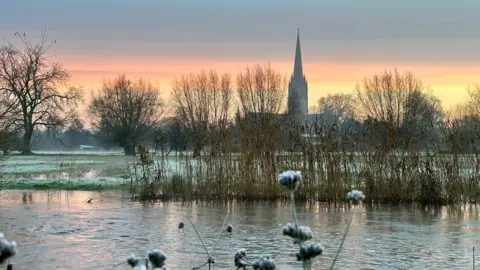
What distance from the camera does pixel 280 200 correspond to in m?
14.8

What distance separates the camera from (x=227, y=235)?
9328mm

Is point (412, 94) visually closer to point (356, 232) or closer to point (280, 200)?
point (280, 200)

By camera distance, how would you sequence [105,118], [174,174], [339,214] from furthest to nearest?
[105,118] → [174,174] → [339,214]

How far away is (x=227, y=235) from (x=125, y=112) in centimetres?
4312

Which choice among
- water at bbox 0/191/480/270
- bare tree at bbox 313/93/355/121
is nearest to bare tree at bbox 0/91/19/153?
water at bbox 0/191/480/270

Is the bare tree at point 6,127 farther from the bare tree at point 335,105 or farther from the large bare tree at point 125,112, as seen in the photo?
the bare tree at point 335,105

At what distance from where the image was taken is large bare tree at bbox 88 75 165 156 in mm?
51031

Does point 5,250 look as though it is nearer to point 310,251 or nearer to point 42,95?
point 310,251

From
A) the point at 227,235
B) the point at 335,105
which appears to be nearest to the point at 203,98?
the point at 335,105

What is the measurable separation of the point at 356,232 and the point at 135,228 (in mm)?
3650

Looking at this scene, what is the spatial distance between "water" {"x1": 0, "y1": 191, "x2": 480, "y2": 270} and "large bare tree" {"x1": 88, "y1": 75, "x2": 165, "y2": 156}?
120 ft

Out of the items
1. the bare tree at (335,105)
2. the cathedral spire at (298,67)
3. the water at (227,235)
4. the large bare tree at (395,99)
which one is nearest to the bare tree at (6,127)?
the water at (227,235)

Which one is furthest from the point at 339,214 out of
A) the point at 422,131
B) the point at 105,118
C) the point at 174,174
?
the point at 105,118

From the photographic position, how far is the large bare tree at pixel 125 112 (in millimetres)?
51031
